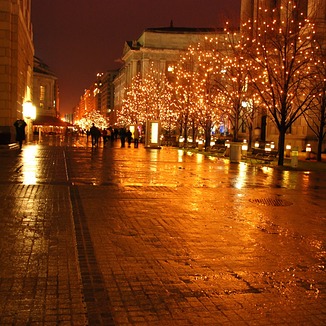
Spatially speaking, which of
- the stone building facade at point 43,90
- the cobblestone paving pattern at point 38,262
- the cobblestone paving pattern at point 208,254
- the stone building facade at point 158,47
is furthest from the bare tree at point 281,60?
the stone building facade at point 43,90

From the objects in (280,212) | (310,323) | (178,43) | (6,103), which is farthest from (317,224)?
(178,43)

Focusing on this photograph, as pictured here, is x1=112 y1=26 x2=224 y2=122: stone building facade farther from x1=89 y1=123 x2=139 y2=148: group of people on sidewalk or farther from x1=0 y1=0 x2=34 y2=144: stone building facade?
x1=0 y1=0 x2=34 y2=144: stone building facade

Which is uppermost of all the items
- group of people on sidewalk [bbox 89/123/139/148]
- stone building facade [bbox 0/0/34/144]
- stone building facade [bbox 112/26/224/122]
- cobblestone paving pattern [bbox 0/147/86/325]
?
stone building facade [bbox 112/26/224/122]

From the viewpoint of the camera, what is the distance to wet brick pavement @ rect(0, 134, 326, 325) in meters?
4.93

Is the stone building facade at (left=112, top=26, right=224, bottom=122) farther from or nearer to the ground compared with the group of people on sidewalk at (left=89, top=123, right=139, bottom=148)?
farther from the ground

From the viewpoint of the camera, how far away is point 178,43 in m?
101

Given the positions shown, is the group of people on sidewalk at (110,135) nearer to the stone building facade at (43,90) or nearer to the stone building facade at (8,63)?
the stone building facade at (8,63)

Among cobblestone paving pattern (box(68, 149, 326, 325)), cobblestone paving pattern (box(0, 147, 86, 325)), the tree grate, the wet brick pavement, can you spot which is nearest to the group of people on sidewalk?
cobblestone paving pattern (box(68, 149, 326, 325))

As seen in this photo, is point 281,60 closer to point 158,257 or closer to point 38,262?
point 158,257

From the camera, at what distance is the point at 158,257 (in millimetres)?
6914

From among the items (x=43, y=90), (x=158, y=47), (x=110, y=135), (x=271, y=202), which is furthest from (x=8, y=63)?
(x=43, y=90)

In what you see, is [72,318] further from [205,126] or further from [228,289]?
[205,126]

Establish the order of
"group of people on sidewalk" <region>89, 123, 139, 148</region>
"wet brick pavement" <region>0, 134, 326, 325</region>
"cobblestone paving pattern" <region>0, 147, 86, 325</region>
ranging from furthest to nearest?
"group of people on sidewalk" <region>89, 123, 139, 148</region> < "wet brick pavement" <region>0, 134, 326, 325</region> < "cobblestone paving pattern" <region>0, 147, 86, 325</region>

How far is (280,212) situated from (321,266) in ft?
13.9
